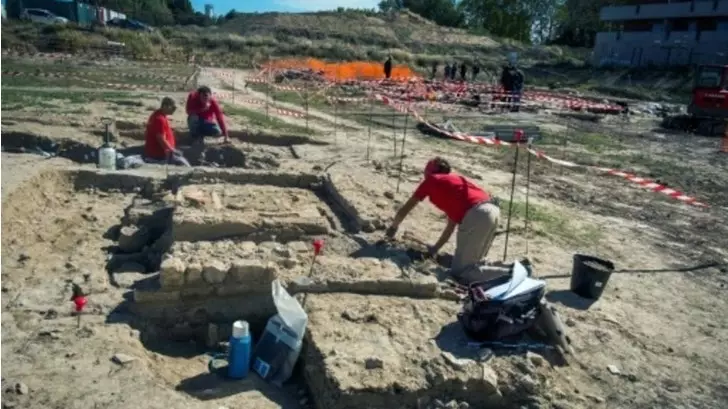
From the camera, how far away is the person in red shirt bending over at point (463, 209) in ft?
19.9

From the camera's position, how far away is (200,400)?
14.0 ft

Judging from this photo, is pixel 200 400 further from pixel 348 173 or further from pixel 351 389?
pixel 348 173

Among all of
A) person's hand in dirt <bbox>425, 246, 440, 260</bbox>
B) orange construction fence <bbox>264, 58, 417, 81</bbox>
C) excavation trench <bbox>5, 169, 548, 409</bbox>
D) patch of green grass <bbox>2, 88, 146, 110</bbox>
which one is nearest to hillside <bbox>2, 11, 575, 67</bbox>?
orange construction fence <bbox>264, 58, 417, 81</bbox>

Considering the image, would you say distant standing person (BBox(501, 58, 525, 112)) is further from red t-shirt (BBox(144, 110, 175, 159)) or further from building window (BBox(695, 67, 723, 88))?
red t-shirt (BBox(144, 110, 175, 159))

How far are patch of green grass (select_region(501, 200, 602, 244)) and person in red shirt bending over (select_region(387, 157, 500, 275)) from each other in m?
2.19

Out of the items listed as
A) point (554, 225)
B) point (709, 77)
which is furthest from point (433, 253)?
point (709, 77)

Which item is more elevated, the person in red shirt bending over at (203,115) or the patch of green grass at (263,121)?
the person in red shirt bending over at (203,115)

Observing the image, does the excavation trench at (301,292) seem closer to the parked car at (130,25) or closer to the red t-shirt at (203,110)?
the red t-shirt at (203,110)

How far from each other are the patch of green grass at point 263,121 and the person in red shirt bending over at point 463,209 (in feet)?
25.5

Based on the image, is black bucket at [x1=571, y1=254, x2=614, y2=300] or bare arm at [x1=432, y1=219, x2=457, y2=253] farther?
bare arm at [x1=432, y1=219, x2=457, y2=253]

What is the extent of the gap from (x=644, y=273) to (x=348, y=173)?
4535mm

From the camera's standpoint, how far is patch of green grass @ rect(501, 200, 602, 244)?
8109mm

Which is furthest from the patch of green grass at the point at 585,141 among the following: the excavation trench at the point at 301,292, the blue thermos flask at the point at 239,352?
the blue thermos flask at the point at 239,352

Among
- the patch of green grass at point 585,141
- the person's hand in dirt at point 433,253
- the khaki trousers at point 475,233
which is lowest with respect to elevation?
the person's hand in dirt at point 433,253
